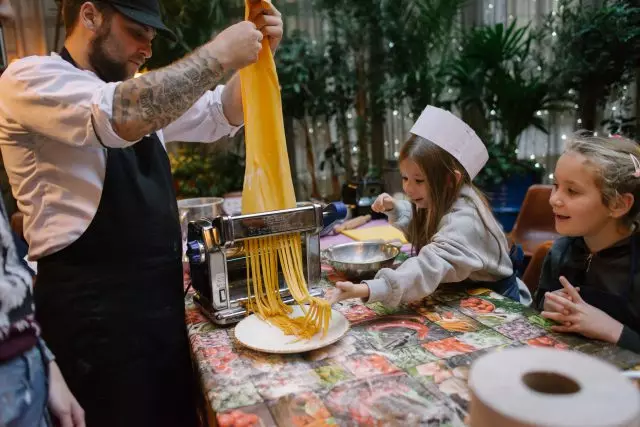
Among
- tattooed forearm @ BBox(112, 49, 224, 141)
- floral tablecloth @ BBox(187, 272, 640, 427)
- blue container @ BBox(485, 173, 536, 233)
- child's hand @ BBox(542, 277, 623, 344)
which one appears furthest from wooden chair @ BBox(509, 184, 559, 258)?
tattooed forearm @ BBox(112, 49, 224, 141)

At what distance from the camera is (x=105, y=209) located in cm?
142

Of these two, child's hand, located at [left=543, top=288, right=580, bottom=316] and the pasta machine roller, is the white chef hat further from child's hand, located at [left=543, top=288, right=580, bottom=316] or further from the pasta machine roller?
child's hand, located at [left=543, top=288, right=580, bottom=316]

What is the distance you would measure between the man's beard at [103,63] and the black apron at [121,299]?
0.08m

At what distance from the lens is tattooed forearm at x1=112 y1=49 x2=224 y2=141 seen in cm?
126

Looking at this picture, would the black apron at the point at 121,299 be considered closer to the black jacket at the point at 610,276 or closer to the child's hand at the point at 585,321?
the child's hand at the point at 585,321

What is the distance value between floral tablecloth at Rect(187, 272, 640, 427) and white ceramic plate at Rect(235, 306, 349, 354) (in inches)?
1.0

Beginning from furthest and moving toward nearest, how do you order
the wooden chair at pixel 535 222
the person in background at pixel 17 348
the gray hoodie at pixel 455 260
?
the wooden chair at pixel 535 222 < the gray hoodie at pixel 455 260 < the person in background at pixel 17 348

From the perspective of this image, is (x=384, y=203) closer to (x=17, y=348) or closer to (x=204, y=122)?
(x=204, y=122)

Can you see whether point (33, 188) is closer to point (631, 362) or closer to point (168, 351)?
point (168, 351)

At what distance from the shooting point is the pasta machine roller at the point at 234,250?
1437mm

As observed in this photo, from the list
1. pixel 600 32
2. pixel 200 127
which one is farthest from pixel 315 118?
pixel 200 127

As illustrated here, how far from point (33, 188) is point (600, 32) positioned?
461 centimetres

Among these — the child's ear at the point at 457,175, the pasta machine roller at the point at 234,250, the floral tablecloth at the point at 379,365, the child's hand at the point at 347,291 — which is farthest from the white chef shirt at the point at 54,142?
the child's ear at the point at 457,175

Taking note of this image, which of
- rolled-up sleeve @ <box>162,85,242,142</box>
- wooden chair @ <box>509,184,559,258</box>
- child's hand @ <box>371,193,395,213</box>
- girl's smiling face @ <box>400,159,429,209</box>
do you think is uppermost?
rolled-up sleeve @ <box>162,85,242,142</box>
